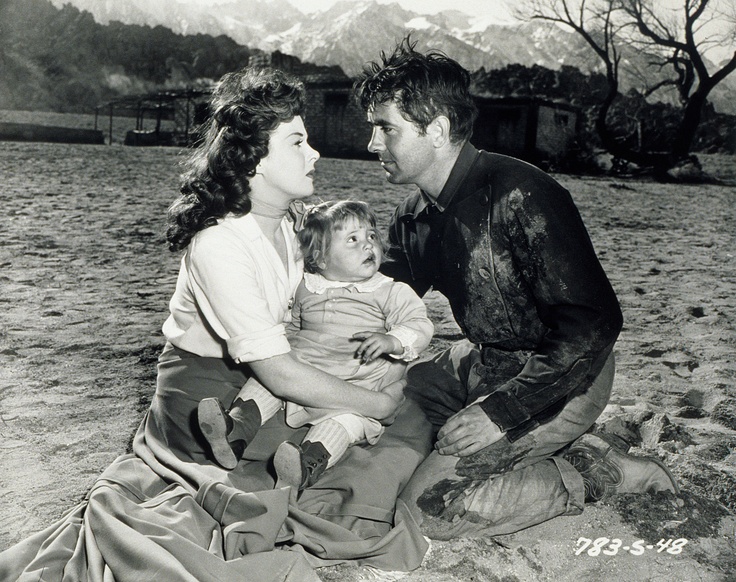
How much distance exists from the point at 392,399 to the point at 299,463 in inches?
20.5

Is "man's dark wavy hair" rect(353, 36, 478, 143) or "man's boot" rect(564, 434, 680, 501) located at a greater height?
"man's dark wavy hair" rect(353, 36, 478, 143)

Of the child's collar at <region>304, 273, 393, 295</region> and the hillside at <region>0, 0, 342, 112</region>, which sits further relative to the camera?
the hillside at <region>0, 0, 342, 112</region>

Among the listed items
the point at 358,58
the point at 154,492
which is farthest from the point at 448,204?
the point at 358,58

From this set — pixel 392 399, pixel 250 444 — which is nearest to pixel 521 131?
pixel 392 399

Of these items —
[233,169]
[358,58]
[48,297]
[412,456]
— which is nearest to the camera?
[233,169]

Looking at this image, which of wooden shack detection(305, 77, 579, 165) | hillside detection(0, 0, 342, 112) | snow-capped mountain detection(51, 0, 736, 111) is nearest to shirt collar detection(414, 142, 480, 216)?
snow-capped mountain detection(51, 0, 736, 111)

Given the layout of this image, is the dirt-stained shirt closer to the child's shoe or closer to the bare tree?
the child's shoe

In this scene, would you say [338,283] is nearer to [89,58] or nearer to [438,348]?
[438,348]

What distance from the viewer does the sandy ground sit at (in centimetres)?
253

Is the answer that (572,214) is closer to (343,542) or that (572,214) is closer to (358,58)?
(343,542)

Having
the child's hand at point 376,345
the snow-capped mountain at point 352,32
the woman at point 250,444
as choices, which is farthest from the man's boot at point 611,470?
the snow-capped mountain at point 352,32

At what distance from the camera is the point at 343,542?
2.28 m

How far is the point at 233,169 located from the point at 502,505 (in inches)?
62.3

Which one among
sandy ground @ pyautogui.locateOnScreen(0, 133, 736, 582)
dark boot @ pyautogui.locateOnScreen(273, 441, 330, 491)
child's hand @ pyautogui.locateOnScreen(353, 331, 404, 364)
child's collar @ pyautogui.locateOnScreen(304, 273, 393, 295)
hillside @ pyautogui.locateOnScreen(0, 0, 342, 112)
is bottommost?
sandy ground @ pyautogui.locateOnScreen(0, 133, 736, 582)
